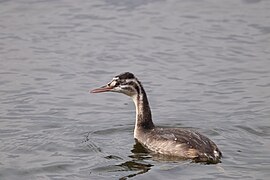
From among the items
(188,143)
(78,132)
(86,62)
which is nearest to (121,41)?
(86,62)

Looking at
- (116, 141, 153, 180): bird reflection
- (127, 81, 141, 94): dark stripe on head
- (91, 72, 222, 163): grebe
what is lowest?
(116, 141, 153, 180): bird reflection

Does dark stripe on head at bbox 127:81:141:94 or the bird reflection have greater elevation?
dark stripe on head at bbox 127:81:141:94

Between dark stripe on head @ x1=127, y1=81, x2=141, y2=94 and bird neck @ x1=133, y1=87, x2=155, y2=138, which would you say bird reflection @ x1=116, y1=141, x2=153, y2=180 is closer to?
bird neck @ x1=133, y1=87, x2=155, y2=138

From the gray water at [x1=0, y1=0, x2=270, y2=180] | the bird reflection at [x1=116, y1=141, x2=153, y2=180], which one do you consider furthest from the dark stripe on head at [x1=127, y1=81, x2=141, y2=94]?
the bird reflection at [x1=116, y1=141, x2=153, y2=180]

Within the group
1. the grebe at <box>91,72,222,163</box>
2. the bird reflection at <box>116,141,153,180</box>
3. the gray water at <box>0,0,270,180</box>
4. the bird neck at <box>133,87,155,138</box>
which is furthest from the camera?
the bird neck at <box>133,87,155,138</box>

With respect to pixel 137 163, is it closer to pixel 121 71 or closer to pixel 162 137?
pixel 162 137

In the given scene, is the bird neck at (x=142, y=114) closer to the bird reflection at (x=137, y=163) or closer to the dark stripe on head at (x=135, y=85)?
the dark stripe on head at (x=135, y=85)

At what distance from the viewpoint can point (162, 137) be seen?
14336 millimetres

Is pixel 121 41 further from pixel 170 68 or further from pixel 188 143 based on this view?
pixel 188 143

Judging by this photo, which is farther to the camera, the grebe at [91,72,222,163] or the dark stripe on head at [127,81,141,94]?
the dark stripe on head at [127,81,141,94]

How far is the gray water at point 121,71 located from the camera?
1381 cm

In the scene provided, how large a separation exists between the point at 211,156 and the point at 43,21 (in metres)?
7.74

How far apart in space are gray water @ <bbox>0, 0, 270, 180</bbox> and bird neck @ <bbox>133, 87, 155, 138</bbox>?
0.29 metres

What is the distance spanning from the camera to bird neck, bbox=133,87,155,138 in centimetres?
1504
